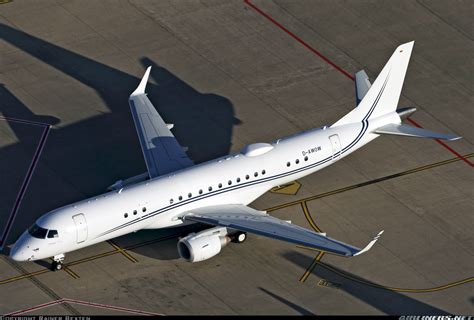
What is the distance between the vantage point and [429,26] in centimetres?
11381

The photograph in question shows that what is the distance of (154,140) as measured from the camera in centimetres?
9462

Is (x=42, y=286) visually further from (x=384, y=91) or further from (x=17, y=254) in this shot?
(x=384, y=91)

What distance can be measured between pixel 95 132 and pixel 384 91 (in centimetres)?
2206

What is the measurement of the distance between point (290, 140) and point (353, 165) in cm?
724

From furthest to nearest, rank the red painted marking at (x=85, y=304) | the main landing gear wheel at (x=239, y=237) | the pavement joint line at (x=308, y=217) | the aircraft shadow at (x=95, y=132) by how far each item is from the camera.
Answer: the aircraft shadow at (x=95, y=132)
the pavement joint line at (x=308, y=217)
the main landing gear wheel at (x=239, y=237)
the red painted marking at (x=85, y=304)

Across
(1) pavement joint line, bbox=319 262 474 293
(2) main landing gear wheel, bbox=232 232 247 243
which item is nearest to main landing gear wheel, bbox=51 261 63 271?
(2) main landing gear wheel, bbox=232 232 247 243

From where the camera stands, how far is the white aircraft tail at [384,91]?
95.3m

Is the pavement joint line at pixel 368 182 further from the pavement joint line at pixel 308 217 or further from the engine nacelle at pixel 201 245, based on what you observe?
the engine nacelle at pixel 201 245

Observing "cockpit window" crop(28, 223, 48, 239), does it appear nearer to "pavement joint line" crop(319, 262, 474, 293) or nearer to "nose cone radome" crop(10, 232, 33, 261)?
"nose cone radome" crop(10, 232, 33, 261)

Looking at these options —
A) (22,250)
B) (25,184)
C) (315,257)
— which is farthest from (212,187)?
(25,184)

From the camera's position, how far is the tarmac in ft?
280

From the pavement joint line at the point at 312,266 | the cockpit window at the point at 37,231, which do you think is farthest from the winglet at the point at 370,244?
the cockpit window at the point at 37,231

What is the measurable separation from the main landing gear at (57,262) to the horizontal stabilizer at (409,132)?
24947 mm

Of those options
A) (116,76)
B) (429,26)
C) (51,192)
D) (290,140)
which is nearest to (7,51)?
(116,76)
